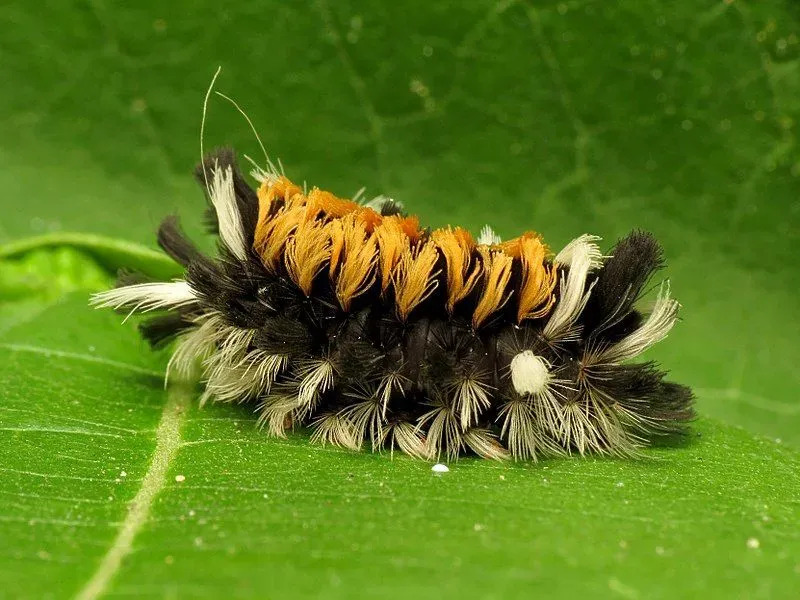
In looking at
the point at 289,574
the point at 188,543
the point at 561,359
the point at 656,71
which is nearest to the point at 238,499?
the point at 188,543

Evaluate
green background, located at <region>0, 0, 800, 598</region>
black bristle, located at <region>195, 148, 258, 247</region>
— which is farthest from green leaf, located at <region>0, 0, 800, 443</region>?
black bristle, located at <region>195, 148, 258, 247</region>

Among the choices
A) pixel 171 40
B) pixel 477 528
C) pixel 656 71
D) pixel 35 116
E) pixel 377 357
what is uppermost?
pixel 656 71

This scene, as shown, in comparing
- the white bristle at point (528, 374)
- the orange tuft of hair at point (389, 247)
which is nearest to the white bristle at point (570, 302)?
the white bristle at point (528, 374)

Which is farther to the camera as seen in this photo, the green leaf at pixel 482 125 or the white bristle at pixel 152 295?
the green leaf at pixel 482 125

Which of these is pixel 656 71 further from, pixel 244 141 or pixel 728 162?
pixel 244 141

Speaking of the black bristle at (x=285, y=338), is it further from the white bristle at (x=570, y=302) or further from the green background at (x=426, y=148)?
the white bristle at (x=570, y=302)

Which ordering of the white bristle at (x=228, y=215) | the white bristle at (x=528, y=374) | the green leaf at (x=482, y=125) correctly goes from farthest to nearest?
1. the green leaf at (x=482, y=125)
2. the white bristle at (x=228, y=215)
3. the white bristle at (x=528, y=374)

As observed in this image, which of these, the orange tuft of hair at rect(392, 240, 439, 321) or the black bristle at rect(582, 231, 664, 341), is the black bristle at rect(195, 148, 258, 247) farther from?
the black bristle at rect(582, 231, 664, 341)

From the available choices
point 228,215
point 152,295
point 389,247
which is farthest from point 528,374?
point 152,295
